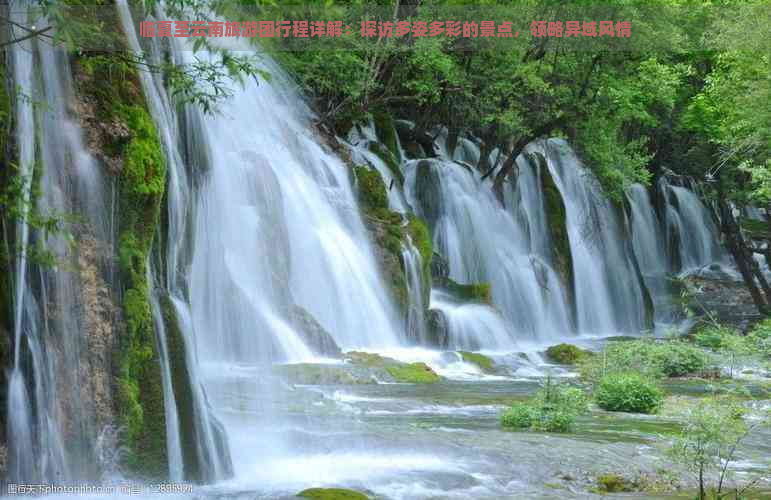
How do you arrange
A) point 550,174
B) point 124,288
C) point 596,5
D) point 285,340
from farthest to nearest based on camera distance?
point 550,174
point 596,5
point 285,340
point 124,288

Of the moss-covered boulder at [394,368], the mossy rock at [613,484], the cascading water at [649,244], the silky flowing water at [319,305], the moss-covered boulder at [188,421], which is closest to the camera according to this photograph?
the silky flowing water at [319,305]

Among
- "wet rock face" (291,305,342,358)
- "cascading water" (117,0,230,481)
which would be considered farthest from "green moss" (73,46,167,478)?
"wet rock face" (291,305,342,358)

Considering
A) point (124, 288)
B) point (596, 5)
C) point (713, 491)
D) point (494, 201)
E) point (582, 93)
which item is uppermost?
point (596, 5)

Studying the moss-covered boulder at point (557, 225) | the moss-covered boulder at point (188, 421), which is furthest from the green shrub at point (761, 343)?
the moss-covered boulder at point (557, 225)

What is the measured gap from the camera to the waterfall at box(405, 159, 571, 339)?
25781mm

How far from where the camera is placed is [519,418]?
39.3ft

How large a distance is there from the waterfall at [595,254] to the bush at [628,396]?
15544 mm

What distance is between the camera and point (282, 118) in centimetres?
2198

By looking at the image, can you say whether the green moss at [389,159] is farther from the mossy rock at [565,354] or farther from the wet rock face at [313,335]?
the wet rock face at [313,335]

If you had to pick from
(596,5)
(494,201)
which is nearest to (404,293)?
(494,201)

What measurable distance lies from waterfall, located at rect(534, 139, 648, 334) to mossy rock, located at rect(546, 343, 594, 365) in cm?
829

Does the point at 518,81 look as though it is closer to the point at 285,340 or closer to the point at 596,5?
the point at 596,5

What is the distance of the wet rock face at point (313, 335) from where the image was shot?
1645 cm

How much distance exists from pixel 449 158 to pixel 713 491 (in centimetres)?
2166
